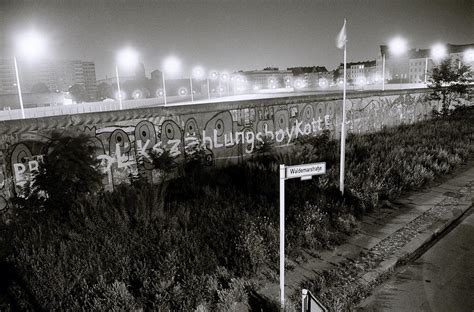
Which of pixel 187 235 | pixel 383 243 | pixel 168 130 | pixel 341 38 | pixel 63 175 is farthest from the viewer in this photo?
pixel 168 130

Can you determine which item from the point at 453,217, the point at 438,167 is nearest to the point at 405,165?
the point at 438,167

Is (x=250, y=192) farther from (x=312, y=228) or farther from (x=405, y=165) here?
(x=405, y=165)

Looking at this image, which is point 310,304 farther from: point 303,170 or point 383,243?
point 383,243

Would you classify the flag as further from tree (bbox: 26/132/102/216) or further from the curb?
tree (bbox: 26/132/102/216)

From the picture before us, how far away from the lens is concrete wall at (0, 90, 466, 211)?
727 centimetres

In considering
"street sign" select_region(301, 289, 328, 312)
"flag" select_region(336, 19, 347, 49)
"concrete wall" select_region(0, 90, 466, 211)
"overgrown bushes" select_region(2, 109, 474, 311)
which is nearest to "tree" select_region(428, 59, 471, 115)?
"concrete wall" select_region(0, 90, 466, 211)

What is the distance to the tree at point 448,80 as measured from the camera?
20.2m

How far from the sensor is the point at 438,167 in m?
10.2

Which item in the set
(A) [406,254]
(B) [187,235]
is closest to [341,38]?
(A) [406,254]

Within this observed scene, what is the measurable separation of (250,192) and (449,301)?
14.4 ft

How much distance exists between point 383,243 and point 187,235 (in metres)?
3.24

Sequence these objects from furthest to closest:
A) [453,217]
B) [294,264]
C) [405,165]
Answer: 1. [405,165]
2. [453,217]
3. [294,264]

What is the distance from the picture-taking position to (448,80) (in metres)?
20.5

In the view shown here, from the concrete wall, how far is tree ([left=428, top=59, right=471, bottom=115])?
803 cm
